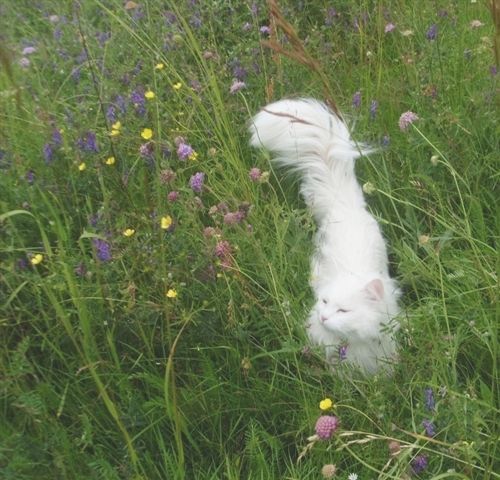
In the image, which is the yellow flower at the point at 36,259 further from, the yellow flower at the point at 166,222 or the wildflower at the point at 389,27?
the wildflower at the point at 389,27

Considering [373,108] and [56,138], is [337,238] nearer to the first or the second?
[373,108]

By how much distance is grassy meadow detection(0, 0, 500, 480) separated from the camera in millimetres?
1632

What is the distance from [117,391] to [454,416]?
0.97 metres

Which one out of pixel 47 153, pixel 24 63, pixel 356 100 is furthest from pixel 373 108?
pixel 24 63

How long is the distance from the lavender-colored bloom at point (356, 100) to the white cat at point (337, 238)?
124mm

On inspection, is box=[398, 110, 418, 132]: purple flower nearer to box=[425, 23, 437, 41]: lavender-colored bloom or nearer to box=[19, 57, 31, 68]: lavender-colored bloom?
box=[425, 23, 437, 41]: lavender-colored bloom

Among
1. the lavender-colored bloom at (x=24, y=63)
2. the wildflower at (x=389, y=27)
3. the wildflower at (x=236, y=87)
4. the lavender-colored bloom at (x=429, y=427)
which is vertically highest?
the wildflower at (x=389, y=27)

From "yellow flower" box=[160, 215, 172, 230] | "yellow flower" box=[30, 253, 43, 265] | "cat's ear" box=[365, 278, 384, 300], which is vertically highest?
"yellow flower" box=[160, 215, 172, 230]

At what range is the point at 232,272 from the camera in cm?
199

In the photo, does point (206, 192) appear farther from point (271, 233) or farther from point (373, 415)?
point (373, 415)

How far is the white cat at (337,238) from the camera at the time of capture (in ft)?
7.05

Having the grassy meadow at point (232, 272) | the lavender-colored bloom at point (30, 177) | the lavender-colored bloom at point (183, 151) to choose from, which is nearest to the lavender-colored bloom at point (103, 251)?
the grassy meadow at point (232, 272)

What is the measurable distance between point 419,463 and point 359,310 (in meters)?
0.69

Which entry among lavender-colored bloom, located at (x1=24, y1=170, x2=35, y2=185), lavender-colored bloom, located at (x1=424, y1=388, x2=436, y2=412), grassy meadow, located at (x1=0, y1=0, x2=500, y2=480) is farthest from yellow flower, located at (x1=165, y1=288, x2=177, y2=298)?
lavender-colored bloom, located at (x1=24, y1=170, x2=35, y2=185)
